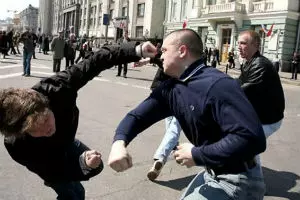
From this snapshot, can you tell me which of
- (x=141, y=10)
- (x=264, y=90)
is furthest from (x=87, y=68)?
(x=141, y=10)

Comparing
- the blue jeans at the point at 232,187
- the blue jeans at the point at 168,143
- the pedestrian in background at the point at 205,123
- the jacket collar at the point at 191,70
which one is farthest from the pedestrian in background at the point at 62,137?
the blue jeans at the point at 168,143

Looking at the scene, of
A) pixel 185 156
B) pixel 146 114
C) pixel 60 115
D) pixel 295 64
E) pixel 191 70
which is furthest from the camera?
pixel 295 64

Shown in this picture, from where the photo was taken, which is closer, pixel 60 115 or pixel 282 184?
pixel 60 115

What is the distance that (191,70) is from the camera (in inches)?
96.3

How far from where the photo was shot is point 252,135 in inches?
82.4

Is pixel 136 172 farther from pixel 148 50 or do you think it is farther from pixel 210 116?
pixel 210 116

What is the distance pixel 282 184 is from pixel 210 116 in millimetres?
3391

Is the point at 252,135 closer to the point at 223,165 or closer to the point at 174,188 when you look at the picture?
the point at 223,165

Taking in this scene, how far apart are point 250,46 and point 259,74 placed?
0.33m

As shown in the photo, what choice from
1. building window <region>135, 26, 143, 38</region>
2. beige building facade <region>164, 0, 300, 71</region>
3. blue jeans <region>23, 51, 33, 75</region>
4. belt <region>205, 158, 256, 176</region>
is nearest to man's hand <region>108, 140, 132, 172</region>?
belt <region>205, 158, 256, 176</region>

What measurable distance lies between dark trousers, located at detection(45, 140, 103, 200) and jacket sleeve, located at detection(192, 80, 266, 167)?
89cm

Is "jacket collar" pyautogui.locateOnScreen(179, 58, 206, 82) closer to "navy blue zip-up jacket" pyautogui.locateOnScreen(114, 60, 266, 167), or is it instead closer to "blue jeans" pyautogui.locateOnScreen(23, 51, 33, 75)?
"navy blue zip-up jacket" pyautogui.locateOnScreen(114, 60, 266, 167)


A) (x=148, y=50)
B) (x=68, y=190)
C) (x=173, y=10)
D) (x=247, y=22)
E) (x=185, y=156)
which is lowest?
(x=68, y=190)

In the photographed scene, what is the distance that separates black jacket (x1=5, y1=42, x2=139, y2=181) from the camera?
8.66 ft
